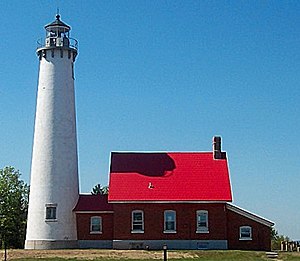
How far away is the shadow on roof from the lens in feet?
145

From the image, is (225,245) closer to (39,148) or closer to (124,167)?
(124,167)

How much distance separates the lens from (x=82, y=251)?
38938mm

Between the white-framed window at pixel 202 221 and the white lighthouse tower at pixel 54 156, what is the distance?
7879 millimetres

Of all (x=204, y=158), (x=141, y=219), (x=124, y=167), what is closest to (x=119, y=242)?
(x=141, y=219)

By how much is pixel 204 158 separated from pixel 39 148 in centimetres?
1092

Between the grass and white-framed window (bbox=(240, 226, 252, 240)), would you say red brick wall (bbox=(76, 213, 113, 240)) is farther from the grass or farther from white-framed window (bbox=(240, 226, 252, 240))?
white-framed window (bbox=(240, 226, 252, 240))

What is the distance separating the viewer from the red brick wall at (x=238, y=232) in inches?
1667

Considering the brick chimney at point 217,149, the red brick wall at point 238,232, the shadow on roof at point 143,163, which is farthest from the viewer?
the brick chimney at point 217,149

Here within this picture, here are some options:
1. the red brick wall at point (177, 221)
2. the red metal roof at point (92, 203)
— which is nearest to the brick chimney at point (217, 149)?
the red brick wall at point (177, 221)

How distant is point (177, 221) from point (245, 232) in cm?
436

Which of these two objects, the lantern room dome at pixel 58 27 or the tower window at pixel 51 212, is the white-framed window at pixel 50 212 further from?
the lantern room dome at pixel 58 27

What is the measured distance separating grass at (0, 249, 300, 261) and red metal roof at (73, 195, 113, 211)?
463 cm

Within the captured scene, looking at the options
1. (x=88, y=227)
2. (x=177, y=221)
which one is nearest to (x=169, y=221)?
(x=177, y=221)

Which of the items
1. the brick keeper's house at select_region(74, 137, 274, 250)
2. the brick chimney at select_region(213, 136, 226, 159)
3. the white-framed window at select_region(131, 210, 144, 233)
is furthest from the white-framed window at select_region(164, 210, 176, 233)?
the brick chimney at select_region(213, 136, 226, 159)
